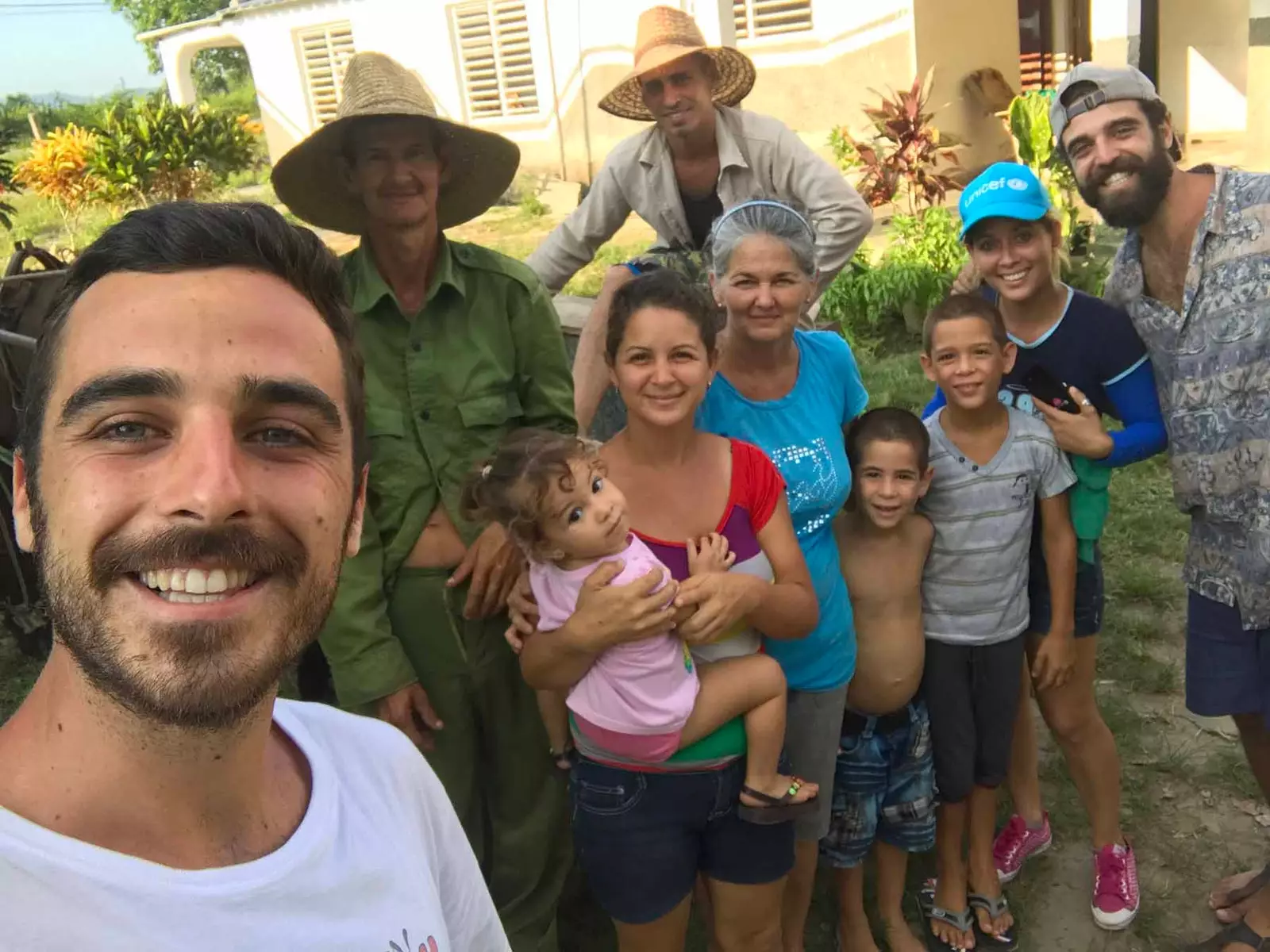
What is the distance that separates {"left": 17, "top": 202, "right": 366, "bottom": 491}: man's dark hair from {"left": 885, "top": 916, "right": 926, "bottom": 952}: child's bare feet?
212 cm

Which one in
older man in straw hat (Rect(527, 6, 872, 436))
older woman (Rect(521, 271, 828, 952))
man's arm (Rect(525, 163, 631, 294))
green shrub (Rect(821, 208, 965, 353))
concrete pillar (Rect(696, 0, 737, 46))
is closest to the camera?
older woman (Rect(521, 271, 828, 952))

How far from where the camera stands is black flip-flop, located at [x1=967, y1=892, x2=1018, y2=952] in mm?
2717

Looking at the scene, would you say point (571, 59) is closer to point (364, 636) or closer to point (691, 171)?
point (691, 171)

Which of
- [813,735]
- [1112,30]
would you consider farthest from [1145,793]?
[1112,30]

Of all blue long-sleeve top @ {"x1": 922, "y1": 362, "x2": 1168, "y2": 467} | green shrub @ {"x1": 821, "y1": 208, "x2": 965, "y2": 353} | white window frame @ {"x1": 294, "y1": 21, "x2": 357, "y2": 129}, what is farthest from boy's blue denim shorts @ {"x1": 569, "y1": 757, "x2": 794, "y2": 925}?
white window frame @ {"x1": 294, "y1": 21, "x2": 357, "y2": 129}

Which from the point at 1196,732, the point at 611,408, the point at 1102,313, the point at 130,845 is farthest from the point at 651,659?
the point at 1196,732

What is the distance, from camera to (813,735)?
2264 mm

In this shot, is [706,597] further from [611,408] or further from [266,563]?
[266,563]

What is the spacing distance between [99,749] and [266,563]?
233mm

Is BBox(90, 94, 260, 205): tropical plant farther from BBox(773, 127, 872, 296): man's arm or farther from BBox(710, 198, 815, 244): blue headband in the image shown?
BBox(710, 198, 815, 244): blue headband

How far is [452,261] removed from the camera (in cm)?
231

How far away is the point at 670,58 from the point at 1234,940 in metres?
2.91

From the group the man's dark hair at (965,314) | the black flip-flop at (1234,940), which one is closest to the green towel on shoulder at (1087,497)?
the man's dark hair at (965,314)

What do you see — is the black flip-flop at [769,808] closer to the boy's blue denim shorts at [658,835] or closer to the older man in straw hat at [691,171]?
the boy's blue denim shorts at [658,835]
